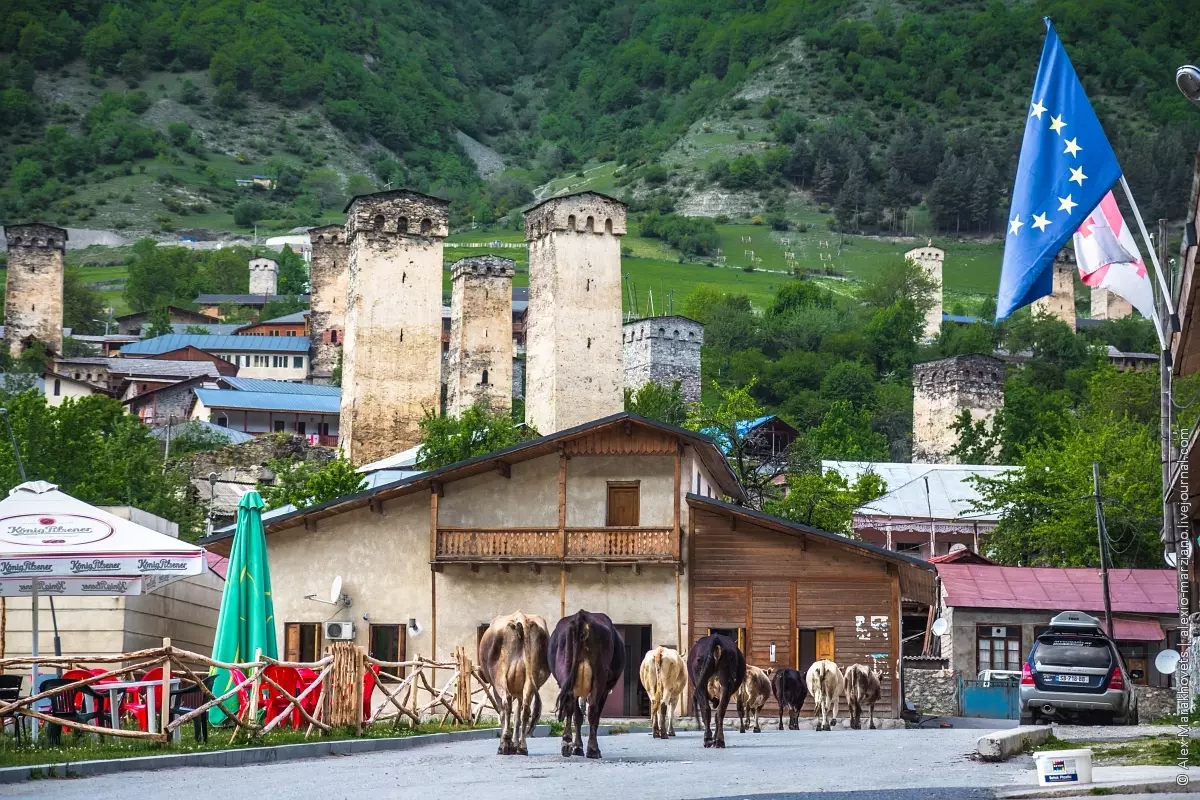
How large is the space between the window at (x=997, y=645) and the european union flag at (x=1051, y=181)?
21.7m

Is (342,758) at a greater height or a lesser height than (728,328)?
lesser

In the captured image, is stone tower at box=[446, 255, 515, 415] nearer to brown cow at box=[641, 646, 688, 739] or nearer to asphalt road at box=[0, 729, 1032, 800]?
brown cow at box=[641, 646, 688, 739]

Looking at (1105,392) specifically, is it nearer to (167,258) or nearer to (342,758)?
(342,758)

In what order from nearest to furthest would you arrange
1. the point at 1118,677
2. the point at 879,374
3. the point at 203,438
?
1. the point at 1118,677
2. the point at 203,438
3. the point at 879,374

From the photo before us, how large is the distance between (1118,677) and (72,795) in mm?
16287

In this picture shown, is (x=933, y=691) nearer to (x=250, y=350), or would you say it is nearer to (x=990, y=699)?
(x=990, y=699)

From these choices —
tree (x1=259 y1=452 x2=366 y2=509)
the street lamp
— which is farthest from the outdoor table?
tree (x1=259 y1=452 x2=366 y2=509)

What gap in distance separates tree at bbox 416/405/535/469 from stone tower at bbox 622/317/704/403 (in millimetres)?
39543

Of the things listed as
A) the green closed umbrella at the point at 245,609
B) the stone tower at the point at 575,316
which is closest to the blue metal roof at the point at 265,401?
the stone tower at the point at 575,316

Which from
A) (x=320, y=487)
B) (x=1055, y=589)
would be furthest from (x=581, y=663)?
(x=320, y=487)

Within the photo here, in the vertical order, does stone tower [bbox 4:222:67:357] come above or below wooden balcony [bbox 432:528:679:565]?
above

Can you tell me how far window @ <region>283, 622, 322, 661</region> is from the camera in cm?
3338

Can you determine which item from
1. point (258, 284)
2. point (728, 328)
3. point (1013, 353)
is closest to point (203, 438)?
point (728, 328)

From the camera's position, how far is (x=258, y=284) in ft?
580
